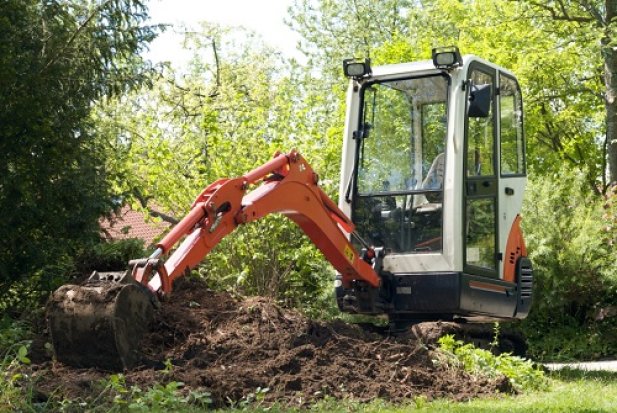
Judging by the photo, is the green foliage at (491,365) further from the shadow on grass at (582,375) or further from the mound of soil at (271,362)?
the shadow on grass at (582,375)

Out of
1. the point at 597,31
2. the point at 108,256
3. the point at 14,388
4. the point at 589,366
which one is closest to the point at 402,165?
the point at 108,256

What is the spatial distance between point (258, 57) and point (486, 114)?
3370 cm

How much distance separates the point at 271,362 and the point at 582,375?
4.30 metres

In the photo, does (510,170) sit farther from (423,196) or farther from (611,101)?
(611,101)

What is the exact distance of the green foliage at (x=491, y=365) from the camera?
33.4 feet

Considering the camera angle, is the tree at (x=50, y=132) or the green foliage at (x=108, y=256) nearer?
the tree at (x=50, y=132)

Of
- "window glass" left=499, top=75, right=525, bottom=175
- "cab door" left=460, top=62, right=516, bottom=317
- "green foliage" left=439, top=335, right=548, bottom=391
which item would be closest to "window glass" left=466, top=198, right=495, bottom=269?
"cab door" left=460, top=62, right=516, bottom=317

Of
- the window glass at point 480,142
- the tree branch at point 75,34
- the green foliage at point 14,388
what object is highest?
the tree branch at point 75,34

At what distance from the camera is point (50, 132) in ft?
43.3

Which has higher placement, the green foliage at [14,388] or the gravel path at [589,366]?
the green foliage at [14,388]

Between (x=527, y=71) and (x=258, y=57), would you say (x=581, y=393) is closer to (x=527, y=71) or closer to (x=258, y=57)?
(x=527, y=71)

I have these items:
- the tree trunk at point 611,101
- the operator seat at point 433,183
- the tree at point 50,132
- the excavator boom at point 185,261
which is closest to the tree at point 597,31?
the tree trunk at point 611,101

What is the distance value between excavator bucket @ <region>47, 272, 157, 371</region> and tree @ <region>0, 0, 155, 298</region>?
4.32m

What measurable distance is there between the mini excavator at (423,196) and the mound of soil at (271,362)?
2.80 feet
